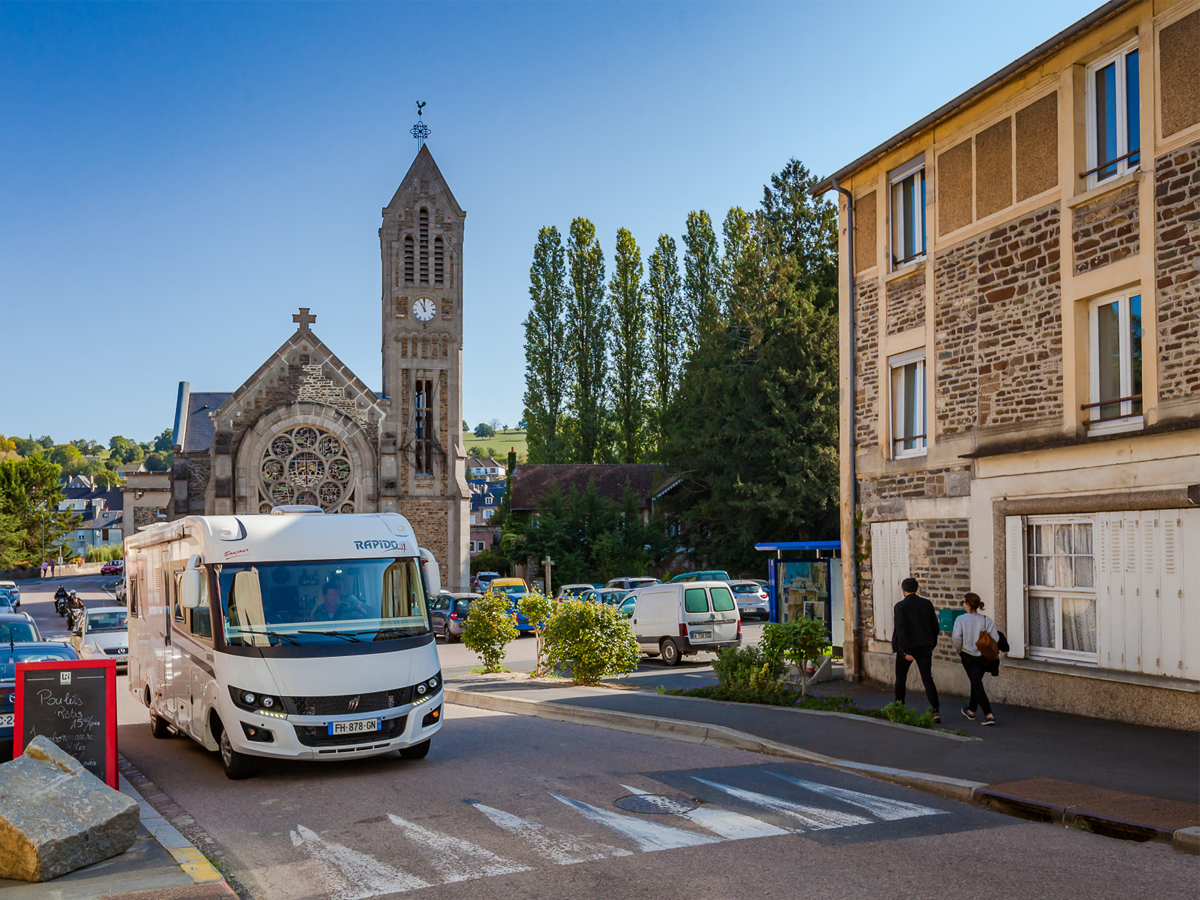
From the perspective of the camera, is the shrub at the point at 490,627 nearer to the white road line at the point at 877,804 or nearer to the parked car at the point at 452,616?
the white road line at the point at 877,804

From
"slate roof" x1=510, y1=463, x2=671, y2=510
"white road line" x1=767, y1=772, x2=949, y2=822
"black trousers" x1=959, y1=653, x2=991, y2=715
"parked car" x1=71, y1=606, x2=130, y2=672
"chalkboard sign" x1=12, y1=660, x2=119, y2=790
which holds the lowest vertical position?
"parked car" x1=71, y1=606, x2=130, y2=672

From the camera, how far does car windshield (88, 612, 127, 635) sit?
2473 centimetres

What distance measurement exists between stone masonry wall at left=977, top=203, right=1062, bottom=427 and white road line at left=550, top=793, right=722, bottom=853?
27.4ft

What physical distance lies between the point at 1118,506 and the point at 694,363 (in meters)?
30.9

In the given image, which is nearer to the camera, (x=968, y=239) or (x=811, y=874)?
(x=811, y=874)

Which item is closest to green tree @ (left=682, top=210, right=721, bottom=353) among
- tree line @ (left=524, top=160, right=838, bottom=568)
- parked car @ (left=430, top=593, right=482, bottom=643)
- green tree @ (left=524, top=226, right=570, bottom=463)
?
tree line @ (left=524, top=160, right=838, bottom=568)

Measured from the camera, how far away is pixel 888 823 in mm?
7930

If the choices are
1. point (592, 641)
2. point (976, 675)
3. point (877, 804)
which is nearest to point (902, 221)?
point (976, 675)

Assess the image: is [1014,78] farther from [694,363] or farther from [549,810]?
[694,363]

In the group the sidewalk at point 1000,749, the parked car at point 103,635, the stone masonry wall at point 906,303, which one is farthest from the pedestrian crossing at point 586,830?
the parked car at point 103,635

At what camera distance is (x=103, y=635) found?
24000 mm

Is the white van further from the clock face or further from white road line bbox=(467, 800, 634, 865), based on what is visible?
the clock face

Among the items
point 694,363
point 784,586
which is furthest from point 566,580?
point 784,586

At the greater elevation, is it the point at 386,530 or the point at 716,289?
the point at 716,289
